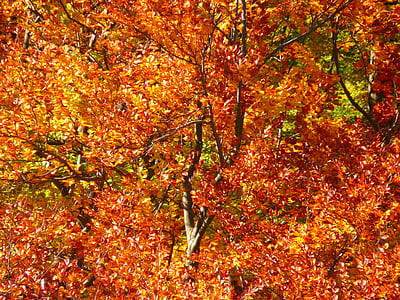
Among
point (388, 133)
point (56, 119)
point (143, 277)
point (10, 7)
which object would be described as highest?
point (10, 7)

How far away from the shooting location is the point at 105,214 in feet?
24.0

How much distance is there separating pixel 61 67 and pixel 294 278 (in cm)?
503

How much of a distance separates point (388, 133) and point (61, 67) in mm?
6984

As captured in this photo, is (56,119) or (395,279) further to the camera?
(56,119)

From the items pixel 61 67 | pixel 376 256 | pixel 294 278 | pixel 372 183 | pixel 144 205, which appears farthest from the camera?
pixel 144 205

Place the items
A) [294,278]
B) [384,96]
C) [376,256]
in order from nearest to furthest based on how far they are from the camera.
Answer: [376,256] < [294,278] < [384,96]

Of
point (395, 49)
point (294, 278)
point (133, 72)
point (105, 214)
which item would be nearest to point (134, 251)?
point (105, 214)

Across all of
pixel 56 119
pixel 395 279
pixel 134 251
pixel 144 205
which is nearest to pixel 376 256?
pixel 395 279

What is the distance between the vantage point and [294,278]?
5617mm

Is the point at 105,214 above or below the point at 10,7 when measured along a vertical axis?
below

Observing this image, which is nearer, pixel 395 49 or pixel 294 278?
pixel 294 278

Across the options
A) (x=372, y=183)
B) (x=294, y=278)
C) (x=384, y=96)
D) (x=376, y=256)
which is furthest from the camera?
(x=384, y=96)

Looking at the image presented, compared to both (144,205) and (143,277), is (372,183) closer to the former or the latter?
(143,277)

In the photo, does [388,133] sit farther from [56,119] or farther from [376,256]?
[56,119]
